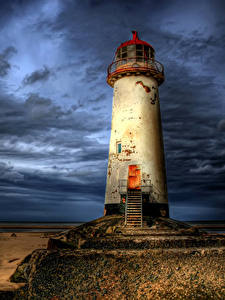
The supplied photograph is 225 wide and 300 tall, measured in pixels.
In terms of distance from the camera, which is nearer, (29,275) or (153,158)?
(29,275)

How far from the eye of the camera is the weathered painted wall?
1725 centimetres

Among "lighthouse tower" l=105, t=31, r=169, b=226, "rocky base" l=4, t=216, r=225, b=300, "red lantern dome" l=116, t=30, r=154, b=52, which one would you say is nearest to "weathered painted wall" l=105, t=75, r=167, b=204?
"lighthouse tower" l=105, t=31, r=169, b=226

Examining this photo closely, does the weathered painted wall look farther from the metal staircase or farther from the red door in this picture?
the metal staircase

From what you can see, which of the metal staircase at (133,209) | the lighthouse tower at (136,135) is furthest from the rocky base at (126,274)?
the lighthouse tower at (136,135)

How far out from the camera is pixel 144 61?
1889 cm

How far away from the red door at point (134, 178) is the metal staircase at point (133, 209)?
411mm

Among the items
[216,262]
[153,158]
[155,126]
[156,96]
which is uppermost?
[156,96]

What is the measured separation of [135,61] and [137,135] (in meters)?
5.50

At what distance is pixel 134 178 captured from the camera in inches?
664

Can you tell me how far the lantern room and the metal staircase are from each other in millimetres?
8414

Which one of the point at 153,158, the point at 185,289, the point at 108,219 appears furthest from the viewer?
the point at 153,158

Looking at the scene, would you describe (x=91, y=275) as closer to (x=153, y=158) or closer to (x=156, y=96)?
(x=153, y=158)

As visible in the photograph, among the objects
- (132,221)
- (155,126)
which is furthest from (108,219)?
(155,126)

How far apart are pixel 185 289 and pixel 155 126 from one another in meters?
15.9
